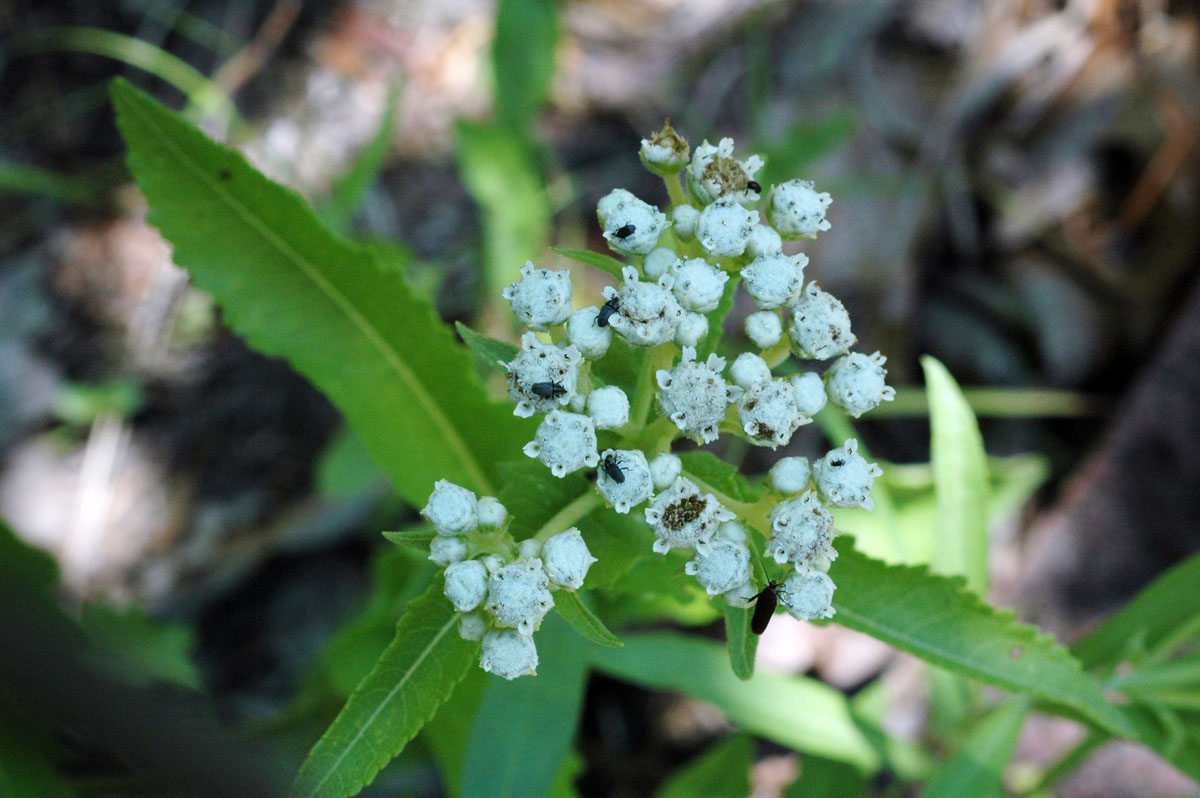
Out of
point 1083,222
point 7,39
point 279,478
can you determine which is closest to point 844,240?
point 1083,222

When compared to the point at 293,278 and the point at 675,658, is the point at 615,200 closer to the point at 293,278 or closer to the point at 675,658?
the point at 293,278

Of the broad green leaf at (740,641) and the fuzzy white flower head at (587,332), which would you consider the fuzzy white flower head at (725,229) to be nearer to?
the fuzzy white flower head at (587,332)

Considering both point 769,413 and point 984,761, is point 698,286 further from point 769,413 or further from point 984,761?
point 984,761

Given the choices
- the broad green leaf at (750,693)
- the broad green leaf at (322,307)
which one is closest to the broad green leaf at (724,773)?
the broad green leaf at (750,693)

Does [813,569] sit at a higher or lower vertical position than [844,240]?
lower

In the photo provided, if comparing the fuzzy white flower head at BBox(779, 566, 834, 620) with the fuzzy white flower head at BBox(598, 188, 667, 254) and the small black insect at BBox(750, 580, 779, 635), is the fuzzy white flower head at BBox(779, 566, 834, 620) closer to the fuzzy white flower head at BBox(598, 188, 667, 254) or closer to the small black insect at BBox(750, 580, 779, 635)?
the small black insect at BBox(750, 580, 779, 635)

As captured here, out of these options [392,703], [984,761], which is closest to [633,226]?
[392,703]
